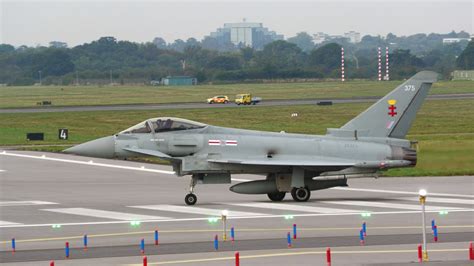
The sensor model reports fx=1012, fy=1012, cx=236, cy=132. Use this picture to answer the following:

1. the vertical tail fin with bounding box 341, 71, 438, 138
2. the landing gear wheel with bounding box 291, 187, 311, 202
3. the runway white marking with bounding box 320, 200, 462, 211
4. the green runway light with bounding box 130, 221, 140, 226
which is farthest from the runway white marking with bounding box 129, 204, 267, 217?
the vertical tail fin with bounding box 341, 71, 438, 138

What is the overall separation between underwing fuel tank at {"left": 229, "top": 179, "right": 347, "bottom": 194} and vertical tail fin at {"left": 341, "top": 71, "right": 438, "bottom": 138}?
5.93 ft

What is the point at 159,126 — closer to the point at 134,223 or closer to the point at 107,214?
the point at 107,214

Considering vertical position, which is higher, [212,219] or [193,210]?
[212,219]

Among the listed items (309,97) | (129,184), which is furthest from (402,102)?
(309,97)

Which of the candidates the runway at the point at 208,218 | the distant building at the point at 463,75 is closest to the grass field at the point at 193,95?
the distant building at the point at 463,75

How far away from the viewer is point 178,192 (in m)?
33.9

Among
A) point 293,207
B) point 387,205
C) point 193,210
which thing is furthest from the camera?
point 387,205

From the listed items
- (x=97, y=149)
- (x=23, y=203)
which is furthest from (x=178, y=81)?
(x=97, y=149)

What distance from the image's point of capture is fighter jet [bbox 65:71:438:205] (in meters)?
30.5

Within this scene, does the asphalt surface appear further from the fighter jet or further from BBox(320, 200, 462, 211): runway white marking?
BBox(320, 200, 462, 211): runway white marking

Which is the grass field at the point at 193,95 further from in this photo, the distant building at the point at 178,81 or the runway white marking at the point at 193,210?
the runway white marking at the point at 193,210

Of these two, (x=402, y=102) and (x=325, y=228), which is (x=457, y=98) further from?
(x=325, y=228)

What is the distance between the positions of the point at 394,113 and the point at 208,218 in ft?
25.7

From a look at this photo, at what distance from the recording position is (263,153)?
101 ft
